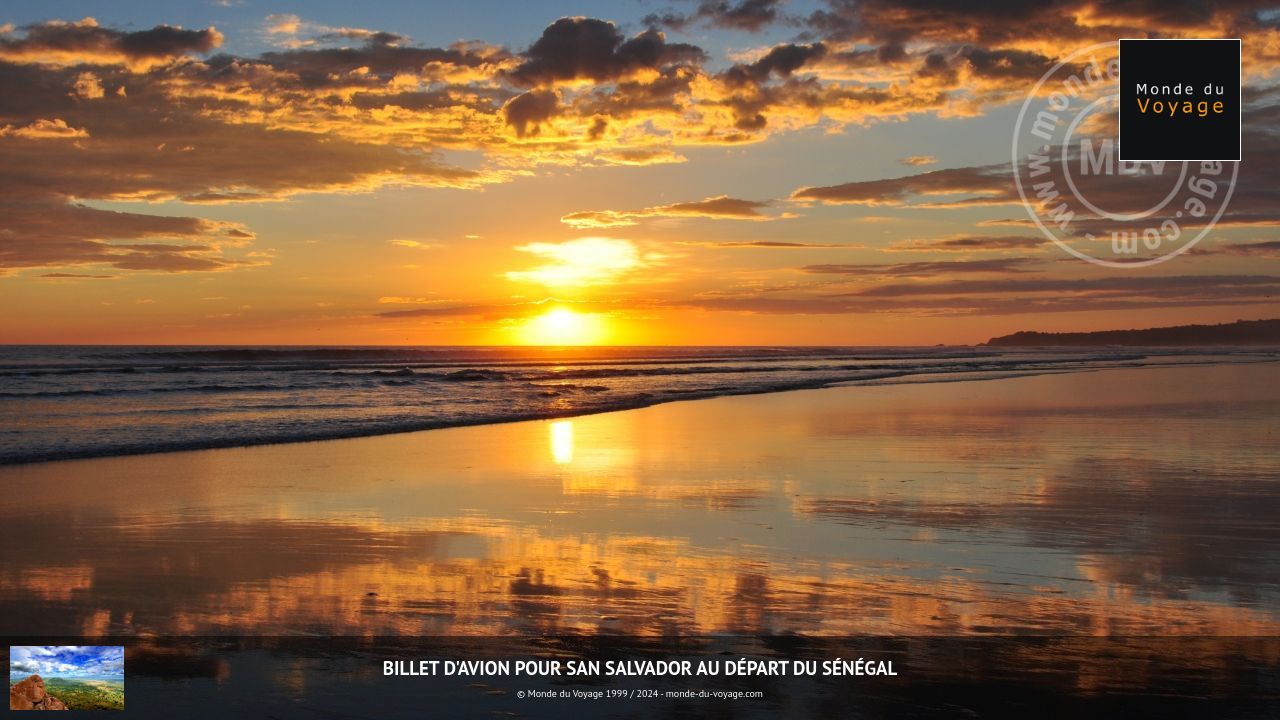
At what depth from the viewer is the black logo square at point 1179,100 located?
17.5 meters

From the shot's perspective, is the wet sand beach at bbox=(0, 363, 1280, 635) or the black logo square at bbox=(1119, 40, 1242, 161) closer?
the wet sand beach at bbox=(0, 363, 1280, 635)

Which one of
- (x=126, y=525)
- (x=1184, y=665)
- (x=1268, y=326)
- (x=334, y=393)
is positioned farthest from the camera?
(x=1268, y=326)

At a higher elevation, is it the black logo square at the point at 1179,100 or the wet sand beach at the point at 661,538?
the black logo square at the point at 1179,100

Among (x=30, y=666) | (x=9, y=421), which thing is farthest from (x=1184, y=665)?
(x=9, y=421)

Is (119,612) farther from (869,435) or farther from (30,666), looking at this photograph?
(869,435)

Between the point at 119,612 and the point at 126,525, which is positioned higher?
the point at 126,525

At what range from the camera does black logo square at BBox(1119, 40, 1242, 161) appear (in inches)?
688

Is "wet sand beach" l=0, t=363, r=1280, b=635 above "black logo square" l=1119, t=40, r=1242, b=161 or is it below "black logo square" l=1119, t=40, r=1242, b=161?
below

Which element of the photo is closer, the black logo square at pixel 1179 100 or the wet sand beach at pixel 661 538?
the wet sand beach at pixel 661 538

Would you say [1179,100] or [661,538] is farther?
[1179,100]

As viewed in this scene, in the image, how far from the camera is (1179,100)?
18266 millimetres

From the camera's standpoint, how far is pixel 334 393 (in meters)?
Result: 33.5

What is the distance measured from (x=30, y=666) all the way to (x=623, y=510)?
5.99 m

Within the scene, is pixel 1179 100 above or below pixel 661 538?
above
